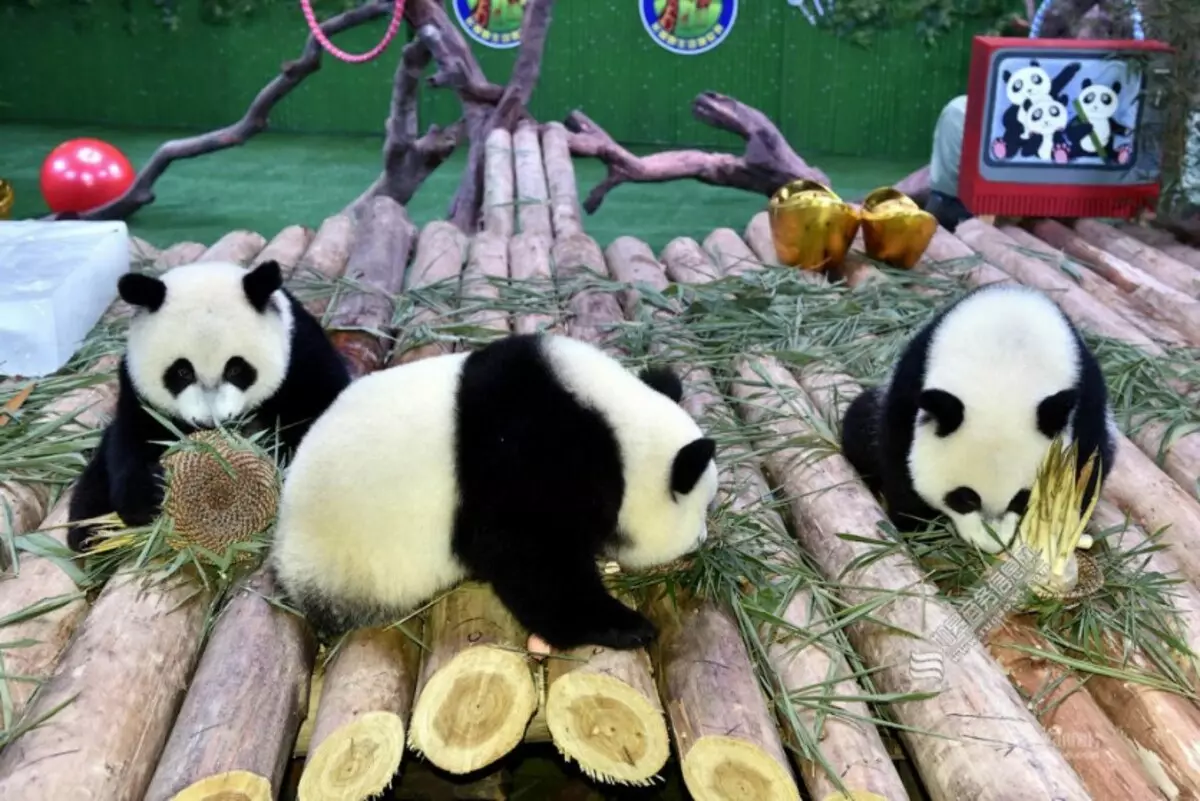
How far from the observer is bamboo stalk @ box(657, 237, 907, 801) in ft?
6.45

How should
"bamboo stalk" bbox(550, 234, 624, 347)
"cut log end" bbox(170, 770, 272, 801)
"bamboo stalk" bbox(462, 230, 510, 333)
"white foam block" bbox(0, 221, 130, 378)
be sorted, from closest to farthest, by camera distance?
"cut log end" bbox(170, 770, 272, 801) → "white foam block" bbox(0, 221, 130, 378) → "bamboo stalk" bbox(550, 234, 624, 347) → "bamboo stalk" bbox(462, 230, 510, 333)

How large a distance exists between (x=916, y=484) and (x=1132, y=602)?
511 millimetres

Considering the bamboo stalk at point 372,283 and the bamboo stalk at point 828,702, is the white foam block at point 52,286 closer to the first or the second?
the bamboo stalk at point 372,283

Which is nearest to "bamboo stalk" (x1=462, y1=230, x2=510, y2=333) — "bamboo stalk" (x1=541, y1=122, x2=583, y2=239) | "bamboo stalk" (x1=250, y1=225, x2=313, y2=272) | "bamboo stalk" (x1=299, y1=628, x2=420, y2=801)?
"bamboo stalk" (x1=541, y1=122, x2=583, y2=239)

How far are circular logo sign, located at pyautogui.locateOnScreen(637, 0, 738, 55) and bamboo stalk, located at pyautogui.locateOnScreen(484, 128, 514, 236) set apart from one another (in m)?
2.64

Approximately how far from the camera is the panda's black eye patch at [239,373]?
255 centimetres

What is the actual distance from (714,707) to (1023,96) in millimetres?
4515

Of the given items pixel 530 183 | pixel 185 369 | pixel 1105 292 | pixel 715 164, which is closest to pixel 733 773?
pixel 185 369

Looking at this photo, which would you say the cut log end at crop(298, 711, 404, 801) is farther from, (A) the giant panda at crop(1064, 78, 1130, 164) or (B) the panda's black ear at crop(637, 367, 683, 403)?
(A) the giant panda at crop(1064, 78, 1130, 164)

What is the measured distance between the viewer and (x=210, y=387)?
254cm

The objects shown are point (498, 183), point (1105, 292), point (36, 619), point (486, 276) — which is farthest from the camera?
point (498, 183)

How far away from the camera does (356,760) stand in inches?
78.4

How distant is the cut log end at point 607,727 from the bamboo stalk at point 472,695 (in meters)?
0.07

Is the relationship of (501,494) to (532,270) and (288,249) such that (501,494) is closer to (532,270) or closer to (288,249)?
(532,270)
